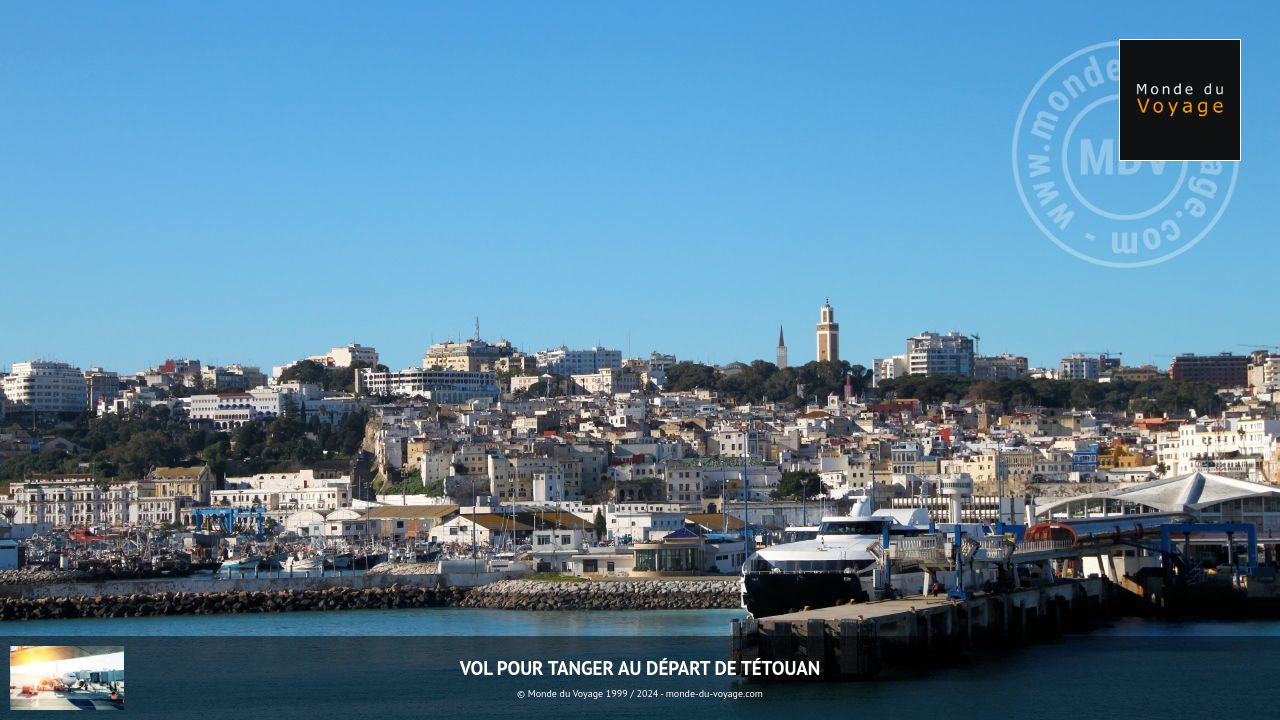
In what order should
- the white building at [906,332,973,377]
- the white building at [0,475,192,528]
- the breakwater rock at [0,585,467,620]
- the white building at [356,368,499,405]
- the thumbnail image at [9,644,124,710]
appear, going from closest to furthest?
the thumbnail image at [9,644,124,710] < the breakwater rock at [0,585,467,620] < the white building at [0,475,192,528] < the white building at [356,368,499,405] < the white building at [906,332,973,377]

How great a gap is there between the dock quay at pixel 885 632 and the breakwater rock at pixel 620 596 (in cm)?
1020

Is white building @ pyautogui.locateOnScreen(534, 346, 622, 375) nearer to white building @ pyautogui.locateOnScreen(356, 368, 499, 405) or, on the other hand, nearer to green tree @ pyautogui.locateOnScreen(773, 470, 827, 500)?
white building @ pyautogui.locateOnScreen(356, 368, 499, 405)

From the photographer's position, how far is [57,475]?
3834 inches

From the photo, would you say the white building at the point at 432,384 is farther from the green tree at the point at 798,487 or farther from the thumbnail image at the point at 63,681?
the thumbnail image at the point at 63,681

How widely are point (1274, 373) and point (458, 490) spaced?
60.7m

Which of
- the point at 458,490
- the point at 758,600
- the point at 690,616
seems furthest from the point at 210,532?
the point at 758,600

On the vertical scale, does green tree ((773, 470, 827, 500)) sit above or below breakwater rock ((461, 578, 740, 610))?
above

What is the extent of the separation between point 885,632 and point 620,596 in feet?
56.4

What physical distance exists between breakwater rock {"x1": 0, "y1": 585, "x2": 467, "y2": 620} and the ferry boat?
45.1 ft

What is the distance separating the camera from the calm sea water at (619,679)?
2528 centimetres

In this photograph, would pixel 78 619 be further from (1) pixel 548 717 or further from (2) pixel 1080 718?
(2) pixel 1080 718

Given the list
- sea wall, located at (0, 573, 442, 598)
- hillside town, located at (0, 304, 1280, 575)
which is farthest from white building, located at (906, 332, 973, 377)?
sea wall, located at (0, 573, 442, 598)

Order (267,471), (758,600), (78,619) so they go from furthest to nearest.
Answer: (267,471) → (78,619) → (758,600)

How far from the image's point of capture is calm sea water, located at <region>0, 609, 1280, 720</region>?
82.9 feet
